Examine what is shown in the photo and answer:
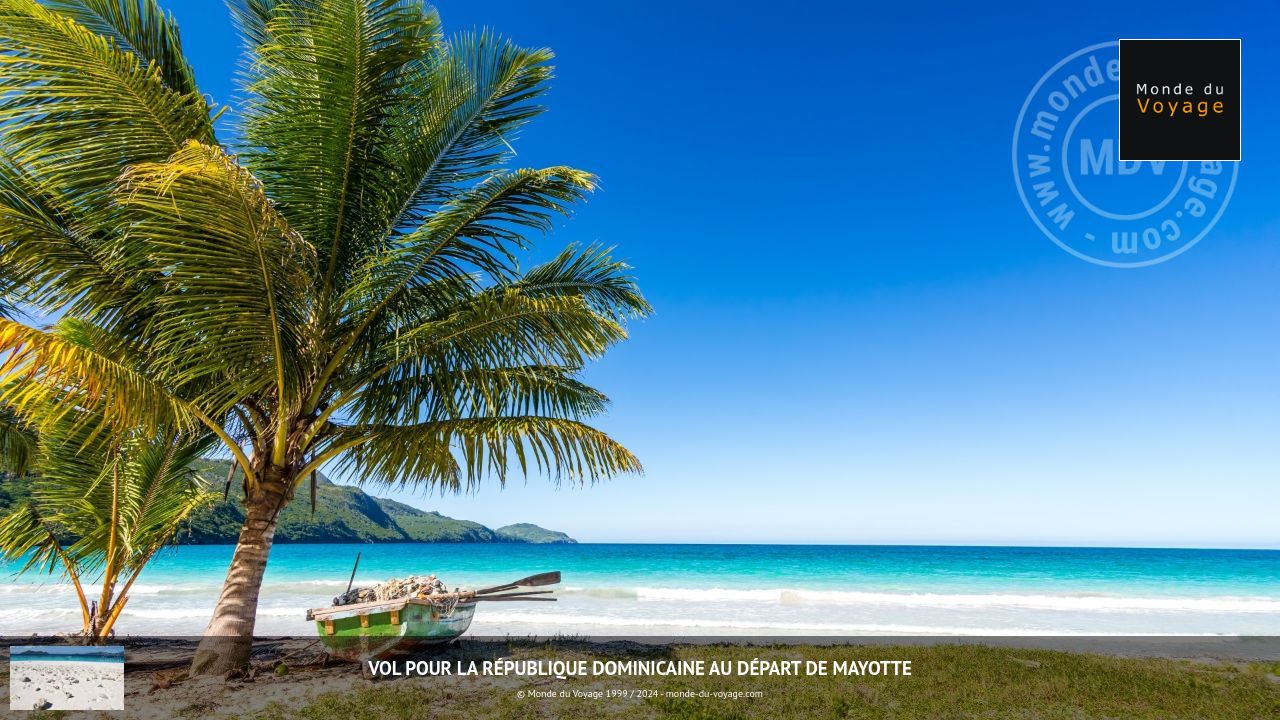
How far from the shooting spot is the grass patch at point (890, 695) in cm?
626

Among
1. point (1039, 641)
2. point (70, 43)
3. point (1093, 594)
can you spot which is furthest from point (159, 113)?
point (1093, 594)

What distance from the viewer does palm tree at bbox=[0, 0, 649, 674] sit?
224 inches

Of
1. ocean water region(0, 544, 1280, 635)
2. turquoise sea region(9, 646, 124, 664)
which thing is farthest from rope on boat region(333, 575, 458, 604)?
ocean water region(0, 544, 1280, 635)

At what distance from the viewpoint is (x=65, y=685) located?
6.33 metres

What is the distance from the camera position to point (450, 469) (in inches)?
314

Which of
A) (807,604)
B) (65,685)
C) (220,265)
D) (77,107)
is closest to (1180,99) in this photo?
(220,265)

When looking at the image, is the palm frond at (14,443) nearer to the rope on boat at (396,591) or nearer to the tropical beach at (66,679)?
the tropical beach at (66,679)

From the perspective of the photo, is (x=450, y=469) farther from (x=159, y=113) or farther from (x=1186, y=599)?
(x=1186, y=599)

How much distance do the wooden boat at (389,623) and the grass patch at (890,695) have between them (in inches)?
18.2

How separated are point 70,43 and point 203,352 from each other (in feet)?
9.13

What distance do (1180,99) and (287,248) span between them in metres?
10.0

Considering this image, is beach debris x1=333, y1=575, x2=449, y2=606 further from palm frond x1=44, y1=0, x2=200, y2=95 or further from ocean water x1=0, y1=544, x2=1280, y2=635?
palm frond x1=44, y1=0, x2=200, y2=95

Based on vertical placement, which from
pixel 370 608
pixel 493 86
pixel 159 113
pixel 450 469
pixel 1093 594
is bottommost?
pixel 1093 594

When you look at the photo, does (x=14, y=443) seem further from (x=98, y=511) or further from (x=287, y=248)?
(x=287, y=248)
